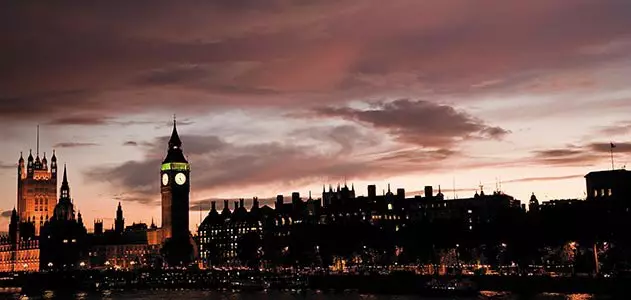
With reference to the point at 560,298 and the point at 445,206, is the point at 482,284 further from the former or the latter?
the point at 445,206

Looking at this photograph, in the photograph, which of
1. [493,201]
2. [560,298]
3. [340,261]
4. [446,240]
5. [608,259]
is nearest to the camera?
[560,298]

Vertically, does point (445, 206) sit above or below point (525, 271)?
above

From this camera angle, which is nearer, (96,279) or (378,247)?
(378,247)

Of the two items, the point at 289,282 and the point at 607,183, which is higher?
the point at 607,183

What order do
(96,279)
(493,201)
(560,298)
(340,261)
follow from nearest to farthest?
(560,298) → (340,261) → (96,279) → (493,201)

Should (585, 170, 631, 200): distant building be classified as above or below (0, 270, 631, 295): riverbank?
above

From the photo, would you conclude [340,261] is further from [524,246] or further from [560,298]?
[560,298]

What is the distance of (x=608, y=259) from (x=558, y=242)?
5768mm

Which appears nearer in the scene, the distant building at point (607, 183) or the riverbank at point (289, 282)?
the riverbank at point (289, 282)

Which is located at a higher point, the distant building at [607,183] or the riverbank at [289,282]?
the distant building at [607,183]

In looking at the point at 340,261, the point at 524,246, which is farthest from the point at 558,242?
the point at 340,261

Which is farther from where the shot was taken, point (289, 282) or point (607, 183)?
point (607, 183)

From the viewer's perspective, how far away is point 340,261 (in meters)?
158

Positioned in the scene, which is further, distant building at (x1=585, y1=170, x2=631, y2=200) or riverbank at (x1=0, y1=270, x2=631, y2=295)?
distant building at (x1=585, y1=170, x2=631, y2=200)
